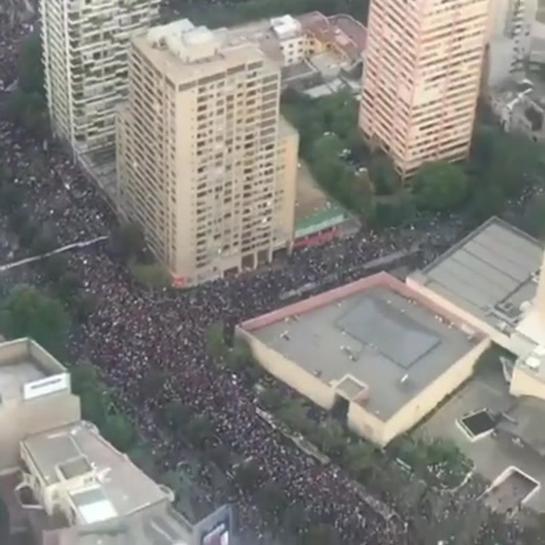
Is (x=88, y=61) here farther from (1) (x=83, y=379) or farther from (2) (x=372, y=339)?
(2) (x=372, y=339)

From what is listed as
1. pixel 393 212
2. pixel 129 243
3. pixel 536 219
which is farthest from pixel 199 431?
pixel 536 219

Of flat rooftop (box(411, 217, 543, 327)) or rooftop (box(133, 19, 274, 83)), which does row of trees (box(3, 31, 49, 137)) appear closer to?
rooftop (box(133, 19, 274, 83))

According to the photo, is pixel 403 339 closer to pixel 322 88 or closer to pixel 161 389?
pixel 161 389

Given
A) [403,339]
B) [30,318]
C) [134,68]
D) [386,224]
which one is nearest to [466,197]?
[386,224]

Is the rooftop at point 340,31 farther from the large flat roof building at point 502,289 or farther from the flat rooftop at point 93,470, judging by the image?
the flat rooftop at point 93,470

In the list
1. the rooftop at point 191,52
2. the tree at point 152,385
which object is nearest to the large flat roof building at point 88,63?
the rooftop at point 191,52
